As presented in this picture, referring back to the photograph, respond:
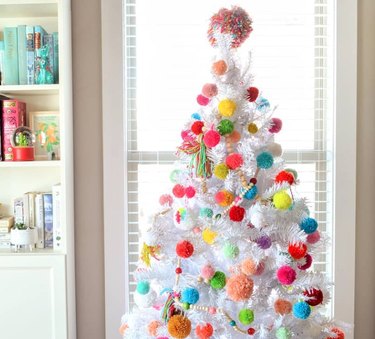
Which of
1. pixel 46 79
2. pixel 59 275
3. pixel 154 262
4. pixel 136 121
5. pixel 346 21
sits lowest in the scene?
pixel 59 275

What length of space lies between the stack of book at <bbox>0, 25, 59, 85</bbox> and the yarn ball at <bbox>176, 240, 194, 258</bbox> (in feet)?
3.02

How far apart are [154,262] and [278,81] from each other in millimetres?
1069

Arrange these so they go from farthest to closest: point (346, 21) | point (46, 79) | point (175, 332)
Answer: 1. point (346, 21)
2. point (46, 79)
3. point (175, 332)

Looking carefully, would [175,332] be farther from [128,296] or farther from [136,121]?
[136,121]

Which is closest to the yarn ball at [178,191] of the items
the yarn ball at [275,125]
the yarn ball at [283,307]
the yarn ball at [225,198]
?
the yarn ball at [225,198]

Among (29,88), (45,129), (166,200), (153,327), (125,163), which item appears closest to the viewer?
(153,327)

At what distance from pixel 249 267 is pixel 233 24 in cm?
81

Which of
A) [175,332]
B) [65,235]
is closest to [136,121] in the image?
[65,235]

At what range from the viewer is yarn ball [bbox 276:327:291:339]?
4.25 ft

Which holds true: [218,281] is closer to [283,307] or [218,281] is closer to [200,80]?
[283,307]

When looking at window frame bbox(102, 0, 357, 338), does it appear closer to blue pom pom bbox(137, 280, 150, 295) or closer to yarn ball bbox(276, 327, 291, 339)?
blue pom pom bbox(137, 280, 150, 295)

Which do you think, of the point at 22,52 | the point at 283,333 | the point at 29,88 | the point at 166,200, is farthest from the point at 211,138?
the point at 22,52

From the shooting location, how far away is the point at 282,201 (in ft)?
4.22

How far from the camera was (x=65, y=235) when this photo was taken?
1.72 meters
